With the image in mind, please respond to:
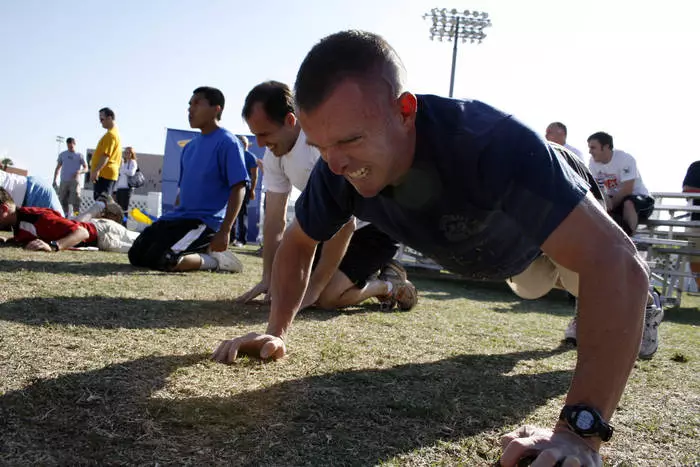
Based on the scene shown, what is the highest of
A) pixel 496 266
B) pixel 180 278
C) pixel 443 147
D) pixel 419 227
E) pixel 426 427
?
pixel 443 147

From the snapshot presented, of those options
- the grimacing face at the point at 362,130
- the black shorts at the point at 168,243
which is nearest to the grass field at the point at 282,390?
the grimacing face at the point at 362,130

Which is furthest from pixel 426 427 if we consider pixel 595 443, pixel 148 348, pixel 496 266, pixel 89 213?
pixel 89 213

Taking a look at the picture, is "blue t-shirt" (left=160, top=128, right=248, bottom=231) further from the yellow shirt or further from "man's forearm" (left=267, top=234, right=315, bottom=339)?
the yellow shirt

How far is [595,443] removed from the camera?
1.04 m

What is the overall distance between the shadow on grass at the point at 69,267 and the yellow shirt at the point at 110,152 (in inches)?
134

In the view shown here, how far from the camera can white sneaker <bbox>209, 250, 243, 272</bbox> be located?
4.86 meters

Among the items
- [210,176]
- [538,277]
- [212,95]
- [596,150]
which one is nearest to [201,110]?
[212,95]

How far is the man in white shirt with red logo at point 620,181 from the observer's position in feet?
19.3

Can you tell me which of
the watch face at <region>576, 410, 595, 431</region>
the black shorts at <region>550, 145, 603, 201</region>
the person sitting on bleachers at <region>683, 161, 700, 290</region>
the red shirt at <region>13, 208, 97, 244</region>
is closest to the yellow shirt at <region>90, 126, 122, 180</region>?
the red shirt at <region>13, 208, 97, 244</region>

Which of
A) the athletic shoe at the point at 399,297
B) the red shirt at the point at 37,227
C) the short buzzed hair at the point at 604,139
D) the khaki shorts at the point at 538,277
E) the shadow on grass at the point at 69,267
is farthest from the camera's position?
the short buzzed hair at the point at 604,139

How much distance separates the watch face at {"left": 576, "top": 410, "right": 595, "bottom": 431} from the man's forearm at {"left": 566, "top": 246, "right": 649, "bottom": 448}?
2 centimetres

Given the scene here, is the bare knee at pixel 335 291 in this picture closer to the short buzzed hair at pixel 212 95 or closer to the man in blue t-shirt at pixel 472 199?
the man in blue t-shirt at pixel 472 199

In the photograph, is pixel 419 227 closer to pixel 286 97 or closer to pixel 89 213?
pixel 286 97

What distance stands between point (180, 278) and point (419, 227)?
291cm
